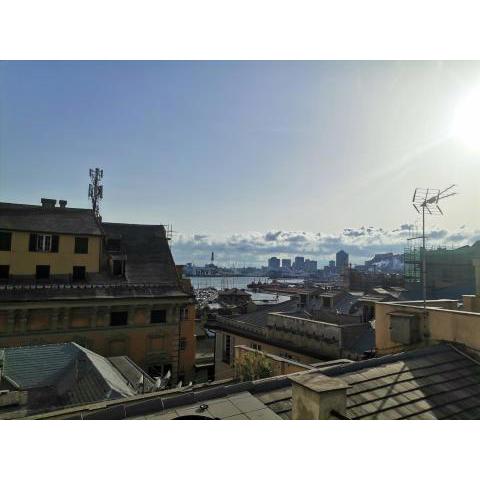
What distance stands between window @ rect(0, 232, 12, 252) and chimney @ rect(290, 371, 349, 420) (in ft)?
76.1

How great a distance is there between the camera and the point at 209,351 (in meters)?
36.8

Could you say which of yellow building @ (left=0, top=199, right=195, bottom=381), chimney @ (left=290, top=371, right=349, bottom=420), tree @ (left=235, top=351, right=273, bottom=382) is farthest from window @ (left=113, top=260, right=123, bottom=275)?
chimney @ (left=290, top=371, right=349, bottom=420)

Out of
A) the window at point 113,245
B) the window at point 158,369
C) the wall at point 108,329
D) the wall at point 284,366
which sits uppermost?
the window at point 113,245

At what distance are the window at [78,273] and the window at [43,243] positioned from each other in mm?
1915

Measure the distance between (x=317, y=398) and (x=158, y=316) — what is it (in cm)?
2092

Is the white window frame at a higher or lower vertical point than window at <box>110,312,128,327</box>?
higher

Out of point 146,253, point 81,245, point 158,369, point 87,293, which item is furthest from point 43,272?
point 158,369

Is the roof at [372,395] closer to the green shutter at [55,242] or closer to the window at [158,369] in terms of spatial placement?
the window at [158,369]

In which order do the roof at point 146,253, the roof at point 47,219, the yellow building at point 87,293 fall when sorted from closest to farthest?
the yellow building at point 87,293 → the roof at point 47,219 → the roof at point 146,253

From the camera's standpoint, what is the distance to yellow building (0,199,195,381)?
21328 millimetres

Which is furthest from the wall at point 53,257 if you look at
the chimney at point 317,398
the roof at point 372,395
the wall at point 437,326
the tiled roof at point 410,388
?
the chimney at point 317,398

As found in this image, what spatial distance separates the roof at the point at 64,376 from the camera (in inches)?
427

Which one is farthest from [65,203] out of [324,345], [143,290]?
[324,345]

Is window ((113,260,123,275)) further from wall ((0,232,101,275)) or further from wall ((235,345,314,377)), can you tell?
wall ((235,345,314,377))
